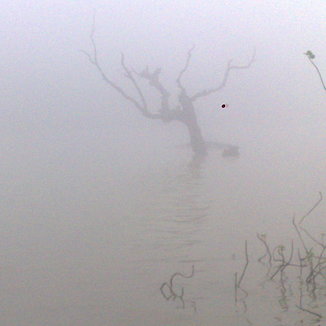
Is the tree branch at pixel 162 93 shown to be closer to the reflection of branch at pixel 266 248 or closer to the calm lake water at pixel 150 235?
the calm lake water at pixel 150 235

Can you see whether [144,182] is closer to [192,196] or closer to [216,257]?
[192,196]

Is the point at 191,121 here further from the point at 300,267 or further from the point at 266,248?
the point at 300,267

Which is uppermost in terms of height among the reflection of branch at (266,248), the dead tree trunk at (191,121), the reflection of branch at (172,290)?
the dead tree trunk at (191,121)

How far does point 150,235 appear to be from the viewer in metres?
2.13

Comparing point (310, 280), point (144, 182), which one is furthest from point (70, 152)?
point (310, 280)

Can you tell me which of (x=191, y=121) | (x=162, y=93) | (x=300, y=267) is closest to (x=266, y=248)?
(x=300, y=267)

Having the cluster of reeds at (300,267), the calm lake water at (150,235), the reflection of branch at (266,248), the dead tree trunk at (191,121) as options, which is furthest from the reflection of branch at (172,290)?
the dead tree trunk at (191,121)

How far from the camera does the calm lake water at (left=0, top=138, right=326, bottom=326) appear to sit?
1.75 m

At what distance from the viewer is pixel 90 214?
2.23 meters

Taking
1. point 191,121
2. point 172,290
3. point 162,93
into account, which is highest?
point 162,93

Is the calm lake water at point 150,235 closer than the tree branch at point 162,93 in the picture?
Yes

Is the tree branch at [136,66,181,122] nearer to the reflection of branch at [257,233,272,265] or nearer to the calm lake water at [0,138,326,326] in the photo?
the calm lake water at [0,138,326,326]

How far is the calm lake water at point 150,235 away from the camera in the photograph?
1.75 metres

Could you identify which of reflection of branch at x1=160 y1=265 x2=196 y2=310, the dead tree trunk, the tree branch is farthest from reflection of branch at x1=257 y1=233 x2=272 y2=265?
the tree branch
